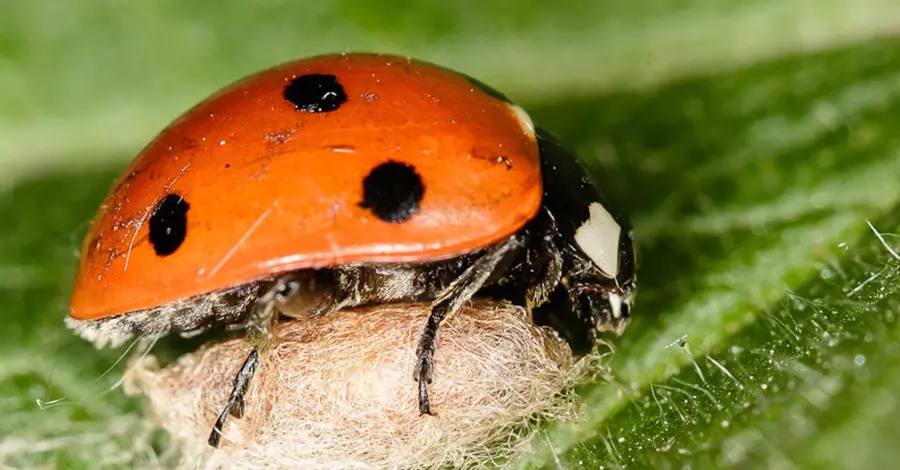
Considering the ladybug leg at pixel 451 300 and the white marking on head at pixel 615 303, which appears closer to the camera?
the ladybug leg at pixel 451 300

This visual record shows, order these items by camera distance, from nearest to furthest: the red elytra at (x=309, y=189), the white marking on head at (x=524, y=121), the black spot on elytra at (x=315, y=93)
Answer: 1. the red elytra at (x=309, y=189)
2. the black spot on elytra at (x=315, y=93)
3. the white marking on head at (x=524, y=121)

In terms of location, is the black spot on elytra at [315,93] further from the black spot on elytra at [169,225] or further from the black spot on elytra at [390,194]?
the black spot on elytra at [169,225]

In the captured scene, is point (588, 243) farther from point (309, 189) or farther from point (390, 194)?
point (309, 189)

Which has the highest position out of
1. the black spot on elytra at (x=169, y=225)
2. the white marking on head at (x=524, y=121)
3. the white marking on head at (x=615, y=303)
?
the white marking on head at (x=524, y=121)

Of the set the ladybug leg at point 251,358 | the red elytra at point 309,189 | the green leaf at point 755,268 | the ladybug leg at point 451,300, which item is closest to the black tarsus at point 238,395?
the ladybug leg at point 251,358

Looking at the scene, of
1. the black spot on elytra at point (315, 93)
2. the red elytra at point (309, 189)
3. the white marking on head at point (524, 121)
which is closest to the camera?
the red elytra at point (309, 189)

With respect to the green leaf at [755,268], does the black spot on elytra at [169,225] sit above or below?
above

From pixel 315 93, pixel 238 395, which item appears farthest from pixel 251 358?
pixel 315 93

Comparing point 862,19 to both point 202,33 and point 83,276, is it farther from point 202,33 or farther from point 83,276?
point 83,276
